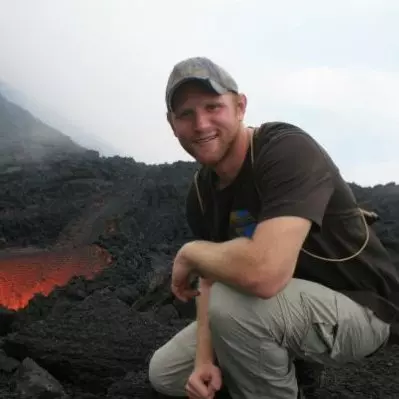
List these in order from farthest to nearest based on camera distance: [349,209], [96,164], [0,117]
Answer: [0,117], [96,164], [349,209]

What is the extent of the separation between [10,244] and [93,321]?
266 inches

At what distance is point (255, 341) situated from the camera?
257 centimetres

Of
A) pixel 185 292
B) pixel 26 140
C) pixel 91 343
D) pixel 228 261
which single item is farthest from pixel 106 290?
pixel 26 140

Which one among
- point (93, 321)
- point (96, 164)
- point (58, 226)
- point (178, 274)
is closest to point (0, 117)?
point (96, 164)

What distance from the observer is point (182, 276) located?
2.77 meters

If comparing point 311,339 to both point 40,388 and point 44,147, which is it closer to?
point 40,388

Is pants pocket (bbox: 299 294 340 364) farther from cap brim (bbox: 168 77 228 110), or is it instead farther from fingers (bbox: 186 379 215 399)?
cap brim (bbox: 168 77 228 110)

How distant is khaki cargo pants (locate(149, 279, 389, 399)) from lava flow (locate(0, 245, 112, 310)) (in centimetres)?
592

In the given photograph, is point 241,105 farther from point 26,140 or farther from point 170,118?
point 26,140

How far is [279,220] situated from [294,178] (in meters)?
0.21

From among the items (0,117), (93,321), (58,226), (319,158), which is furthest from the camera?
(0,117)

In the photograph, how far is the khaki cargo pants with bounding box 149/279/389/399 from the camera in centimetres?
255

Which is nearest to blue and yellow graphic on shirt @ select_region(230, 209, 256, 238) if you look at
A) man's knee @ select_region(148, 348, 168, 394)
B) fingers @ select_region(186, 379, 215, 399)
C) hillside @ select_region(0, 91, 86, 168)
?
fingers @ select_region(186, 379, 215, 399)

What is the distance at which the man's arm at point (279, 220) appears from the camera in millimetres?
2311
